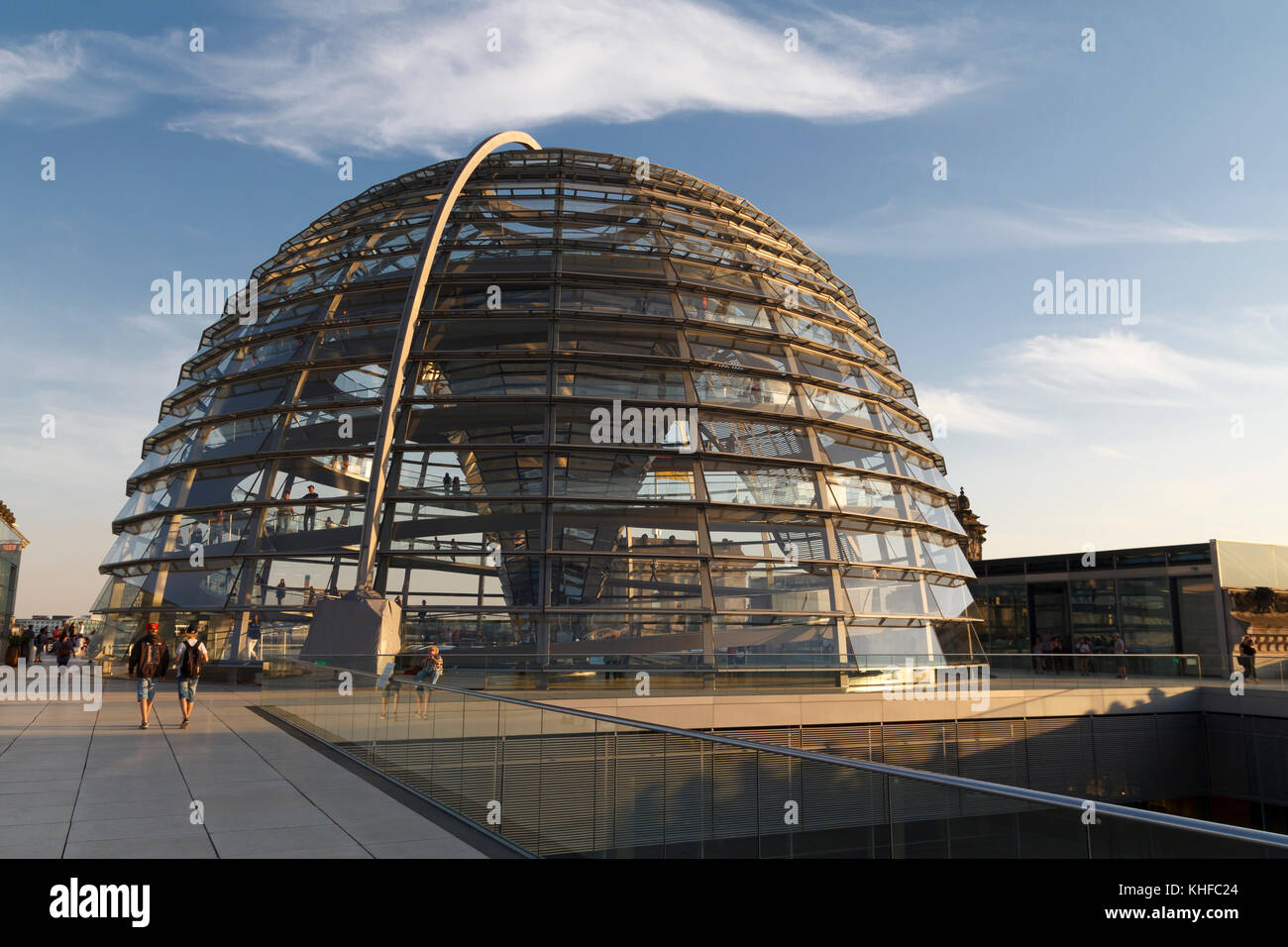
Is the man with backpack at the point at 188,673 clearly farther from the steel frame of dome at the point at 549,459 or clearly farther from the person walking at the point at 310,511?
the person walking at the point at 310,511

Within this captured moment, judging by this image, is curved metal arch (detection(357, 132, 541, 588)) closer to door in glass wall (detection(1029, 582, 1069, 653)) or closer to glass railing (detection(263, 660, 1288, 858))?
glass railing (detection(263, 660, 1288, 858))

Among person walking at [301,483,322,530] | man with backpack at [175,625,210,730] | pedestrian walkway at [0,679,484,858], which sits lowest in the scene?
pedestrian walkway at [0,679,484,858]

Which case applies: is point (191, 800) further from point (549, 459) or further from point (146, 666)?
point (549, 459)

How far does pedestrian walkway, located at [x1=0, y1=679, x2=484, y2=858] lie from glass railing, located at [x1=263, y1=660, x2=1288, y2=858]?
2.00 feet

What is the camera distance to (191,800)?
9852 mm

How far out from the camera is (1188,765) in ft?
83.1

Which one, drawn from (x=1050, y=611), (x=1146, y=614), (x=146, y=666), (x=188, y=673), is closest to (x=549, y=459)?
(x=188, y=673)

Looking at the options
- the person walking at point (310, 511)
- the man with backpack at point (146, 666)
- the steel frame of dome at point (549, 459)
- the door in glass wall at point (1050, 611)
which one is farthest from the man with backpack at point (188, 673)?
the door in glass wall at point (1050, 611)

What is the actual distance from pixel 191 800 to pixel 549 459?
15099mm

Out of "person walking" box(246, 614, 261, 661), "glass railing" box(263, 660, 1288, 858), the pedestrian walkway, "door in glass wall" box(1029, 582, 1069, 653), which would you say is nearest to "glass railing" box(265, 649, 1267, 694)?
the pedestrian walkway

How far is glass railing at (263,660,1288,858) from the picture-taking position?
3854 mm
